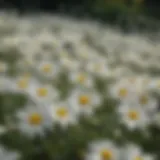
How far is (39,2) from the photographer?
1971 millimetres

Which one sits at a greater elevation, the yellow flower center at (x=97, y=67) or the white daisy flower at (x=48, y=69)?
the white daisy flower at (x=48, y=69)

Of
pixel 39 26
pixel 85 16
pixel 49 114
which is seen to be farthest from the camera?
pixel 85 16

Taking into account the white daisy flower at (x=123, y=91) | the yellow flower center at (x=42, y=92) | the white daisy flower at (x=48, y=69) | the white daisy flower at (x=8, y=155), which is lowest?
the white daisy flower at (x=48, y=69)

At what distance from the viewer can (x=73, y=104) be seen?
0.69m

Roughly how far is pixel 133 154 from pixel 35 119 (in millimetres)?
139

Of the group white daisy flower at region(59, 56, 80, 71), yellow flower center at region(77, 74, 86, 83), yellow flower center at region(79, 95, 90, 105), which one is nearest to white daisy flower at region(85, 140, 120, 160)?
yellow flower center at region(79, 95, 90, 105)

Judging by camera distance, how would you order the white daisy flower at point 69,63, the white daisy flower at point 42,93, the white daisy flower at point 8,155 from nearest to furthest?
the white daisy flower at point 8,155 → the white daisy flower at point 42,93 → the white daisy flower at point 69,63

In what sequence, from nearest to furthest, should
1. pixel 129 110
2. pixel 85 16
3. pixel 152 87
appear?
pixel 129 110, pixel 152 87, pixel 85 16

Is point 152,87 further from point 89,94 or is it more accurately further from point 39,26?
point 39,26

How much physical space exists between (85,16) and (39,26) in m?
0.47

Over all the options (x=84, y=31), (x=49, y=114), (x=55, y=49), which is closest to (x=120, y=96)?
(x=49, y=114)

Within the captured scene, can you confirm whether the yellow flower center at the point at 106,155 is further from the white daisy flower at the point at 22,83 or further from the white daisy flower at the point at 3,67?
the white daisy flower at the point at 3,67

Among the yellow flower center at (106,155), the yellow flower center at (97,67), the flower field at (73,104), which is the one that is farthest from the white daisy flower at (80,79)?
the yellow flower center at (106,155)

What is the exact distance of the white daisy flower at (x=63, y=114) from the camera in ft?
2.09
